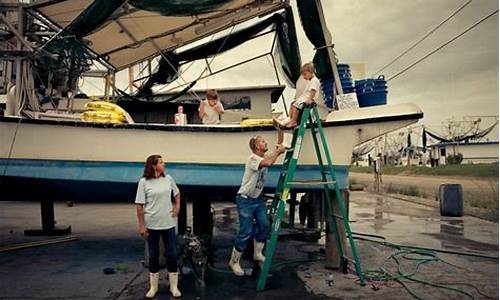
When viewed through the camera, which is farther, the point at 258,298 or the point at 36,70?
the point at 36,70

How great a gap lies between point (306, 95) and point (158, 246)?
8.03 ft

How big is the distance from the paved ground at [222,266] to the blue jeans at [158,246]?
0.40 m

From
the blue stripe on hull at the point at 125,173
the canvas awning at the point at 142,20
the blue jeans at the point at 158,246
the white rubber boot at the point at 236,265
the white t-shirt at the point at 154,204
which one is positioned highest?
the canvas awning at the point at 142,20

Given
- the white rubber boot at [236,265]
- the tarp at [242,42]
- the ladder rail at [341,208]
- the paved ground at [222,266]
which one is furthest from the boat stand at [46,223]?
the ladder rail at [341,208]

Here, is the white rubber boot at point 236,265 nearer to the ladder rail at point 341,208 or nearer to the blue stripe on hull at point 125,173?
the blue stripe on hull at point 125,173

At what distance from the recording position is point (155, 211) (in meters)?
4.48

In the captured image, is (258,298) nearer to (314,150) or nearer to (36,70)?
(314,150)

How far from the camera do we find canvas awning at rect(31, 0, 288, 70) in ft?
18.4

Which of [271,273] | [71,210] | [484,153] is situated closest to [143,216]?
[271,273]

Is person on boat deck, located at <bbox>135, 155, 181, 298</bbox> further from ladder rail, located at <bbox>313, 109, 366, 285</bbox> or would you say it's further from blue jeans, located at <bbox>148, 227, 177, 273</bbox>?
ladder rail, located at <bbox>313, 109, 366, 285</bbox>

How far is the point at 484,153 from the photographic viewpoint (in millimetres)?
64562

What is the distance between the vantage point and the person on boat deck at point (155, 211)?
14.7 ft

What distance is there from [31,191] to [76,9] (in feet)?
9.20

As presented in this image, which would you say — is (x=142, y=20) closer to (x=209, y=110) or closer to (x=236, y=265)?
(x=209, y=110)
